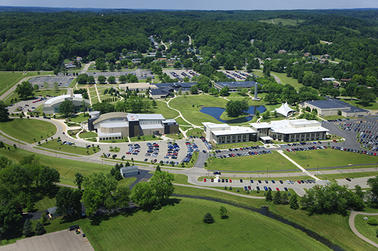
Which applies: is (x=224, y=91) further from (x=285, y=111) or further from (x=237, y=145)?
(x=237, y=145)

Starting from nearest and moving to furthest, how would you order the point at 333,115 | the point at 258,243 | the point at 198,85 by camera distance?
the point at 258,243
the point at 333,115
the point at 198,85

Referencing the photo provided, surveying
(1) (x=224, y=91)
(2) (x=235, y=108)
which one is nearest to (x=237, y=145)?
(2) (x=235, y=108)

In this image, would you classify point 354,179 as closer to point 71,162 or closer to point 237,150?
point 237,150

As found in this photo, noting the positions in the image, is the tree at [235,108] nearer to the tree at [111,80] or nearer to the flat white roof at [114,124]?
the flat white roof at [114,124]

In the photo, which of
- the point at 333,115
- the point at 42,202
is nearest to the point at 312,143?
the point at 333,115

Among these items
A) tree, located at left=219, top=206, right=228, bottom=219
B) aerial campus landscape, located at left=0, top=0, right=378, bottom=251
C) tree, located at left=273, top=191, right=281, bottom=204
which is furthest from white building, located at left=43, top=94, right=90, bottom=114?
tree, located at left=273, top=191, right=281, bottom=204

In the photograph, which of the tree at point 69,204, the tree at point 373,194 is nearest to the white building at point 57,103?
the tree at point 69,204
